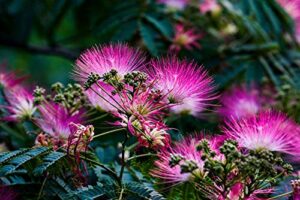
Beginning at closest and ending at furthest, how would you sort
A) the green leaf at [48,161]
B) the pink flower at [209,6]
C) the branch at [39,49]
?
the green leaf at [48,161], the pink flower at [209,6], the branch at [39,49]

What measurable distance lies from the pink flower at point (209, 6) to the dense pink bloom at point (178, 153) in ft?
5.40

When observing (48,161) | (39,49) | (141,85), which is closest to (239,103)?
(141,85)

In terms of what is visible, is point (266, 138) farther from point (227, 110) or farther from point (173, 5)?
point (173, 5)

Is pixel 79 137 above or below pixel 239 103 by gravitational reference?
below

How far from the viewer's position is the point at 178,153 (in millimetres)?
1900

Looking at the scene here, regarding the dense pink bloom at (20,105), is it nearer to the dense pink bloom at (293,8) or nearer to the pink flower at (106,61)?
the pink flower at (106,61)

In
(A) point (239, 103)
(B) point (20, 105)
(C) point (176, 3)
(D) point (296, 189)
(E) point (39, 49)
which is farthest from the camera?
(E) point (39, 49)

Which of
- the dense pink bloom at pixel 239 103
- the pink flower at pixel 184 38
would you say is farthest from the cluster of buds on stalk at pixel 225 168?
the pink flower at pixel 184 38

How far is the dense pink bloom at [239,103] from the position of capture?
2.68 m

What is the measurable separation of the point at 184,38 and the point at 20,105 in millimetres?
1081

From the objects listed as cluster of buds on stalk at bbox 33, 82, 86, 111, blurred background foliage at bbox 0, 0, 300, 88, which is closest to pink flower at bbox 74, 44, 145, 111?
cluster of buds on stalk at bbox 33, 82, 86, 111

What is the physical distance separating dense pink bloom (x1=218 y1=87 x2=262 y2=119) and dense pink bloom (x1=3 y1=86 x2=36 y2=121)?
28.1 inches

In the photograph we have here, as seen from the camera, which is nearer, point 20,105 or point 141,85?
point 141,85

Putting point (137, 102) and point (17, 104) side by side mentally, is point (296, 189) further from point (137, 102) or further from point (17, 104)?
point (17, 104)
